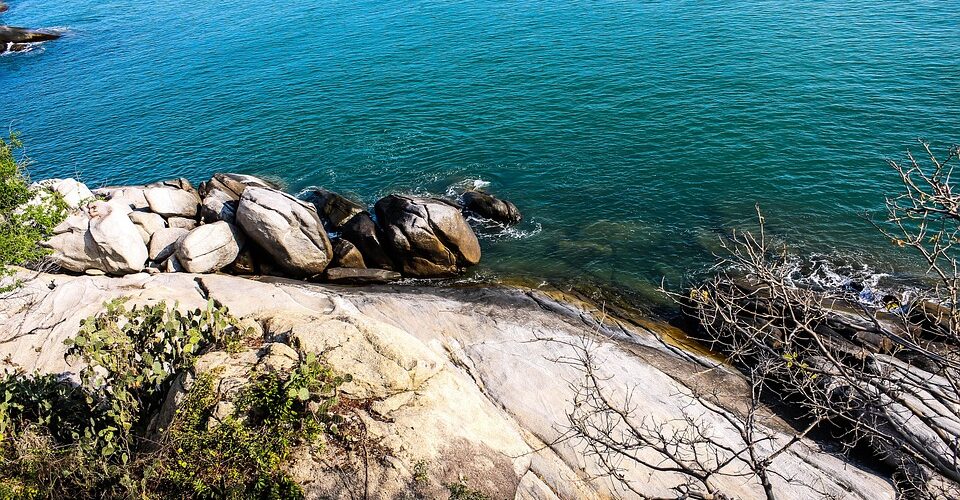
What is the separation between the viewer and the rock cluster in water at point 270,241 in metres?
27.3

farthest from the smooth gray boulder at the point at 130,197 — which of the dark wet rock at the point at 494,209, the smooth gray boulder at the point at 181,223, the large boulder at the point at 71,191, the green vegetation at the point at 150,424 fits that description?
the green vegetation at the point at 150,424

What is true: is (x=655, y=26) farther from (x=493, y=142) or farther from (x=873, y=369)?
(x=873, y=369)

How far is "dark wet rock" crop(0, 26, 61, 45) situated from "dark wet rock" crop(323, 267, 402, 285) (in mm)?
64966

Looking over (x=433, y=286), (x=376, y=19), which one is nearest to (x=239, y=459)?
(x=433, y=286)

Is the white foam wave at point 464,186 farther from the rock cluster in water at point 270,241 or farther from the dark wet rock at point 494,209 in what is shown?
the rock cluster in water at point 270,241

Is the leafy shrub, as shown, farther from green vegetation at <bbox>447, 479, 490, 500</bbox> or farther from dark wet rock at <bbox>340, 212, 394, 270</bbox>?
dark wet rock at <bbox>340, 212, 394, 270</bbox>

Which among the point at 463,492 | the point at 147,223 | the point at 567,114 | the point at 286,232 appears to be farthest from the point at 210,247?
the point at 567,114

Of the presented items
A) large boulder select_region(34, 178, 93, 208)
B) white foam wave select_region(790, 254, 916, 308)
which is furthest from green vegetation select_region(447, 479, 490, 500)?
large boulder select_region(34, 178, 93, 208)

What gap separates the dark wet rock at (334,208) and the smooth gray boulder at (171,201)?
5.90 meters

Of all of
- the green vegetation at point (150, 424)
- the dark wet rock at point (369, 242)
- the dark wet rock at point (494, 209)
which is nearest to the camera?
the green vegetation at point (150, 424)

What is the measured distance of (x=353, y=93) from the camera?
48062 millimetres

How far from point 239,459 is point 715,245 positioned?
22.8 meters

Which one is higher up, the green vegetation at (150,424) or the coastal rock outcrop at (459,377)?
the green vegetation at (150,424)

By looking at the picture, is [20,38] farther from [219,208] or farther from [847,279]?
[847,279]
